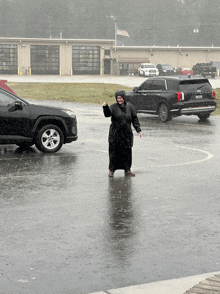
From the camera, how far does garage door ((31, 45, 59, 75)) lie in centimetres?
7269

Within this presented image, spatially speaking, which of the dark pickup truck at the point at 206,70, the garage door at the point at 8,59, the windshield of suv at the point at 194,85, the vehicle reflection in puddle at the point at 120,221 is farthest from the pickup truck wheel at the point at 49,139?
the garage door at the point at 8,59

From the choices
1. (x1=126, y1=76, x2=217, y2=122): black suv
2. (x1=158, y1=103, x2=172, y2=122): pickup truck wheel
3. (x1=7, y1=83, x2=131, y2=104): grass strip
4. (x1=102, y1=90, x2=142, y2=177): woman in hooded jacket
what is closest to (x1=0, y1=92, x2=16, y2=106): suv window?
(x1=102, y1=90, x2=142, y2=177): woman in hooded jacket

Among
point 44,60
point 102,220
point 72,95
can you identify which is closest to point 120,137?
point 102,220

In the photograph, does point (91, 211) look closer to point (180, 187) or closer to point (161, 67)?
point (180, 187)

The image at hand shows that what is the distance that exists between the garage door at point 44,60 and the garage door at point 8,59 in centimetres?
235

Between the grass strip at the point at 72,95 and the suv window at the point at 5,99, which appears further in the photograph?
the grass strip at the point at 72,95

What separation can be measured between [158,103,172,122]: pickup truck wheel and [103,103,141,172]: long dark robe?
10.2 m

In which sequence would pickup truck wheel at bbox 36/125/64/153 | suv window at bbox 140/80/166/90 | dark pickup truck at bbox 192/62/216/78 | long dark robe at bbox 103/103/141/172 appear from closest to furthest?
1. long dark robe at bbox 103/103/141/172
2. pickup truck wheel at bbox 36/125/64/153
3. suv window at bbox 140/80/166/90
4. dark pickup truck at bbox 192/62/216/78

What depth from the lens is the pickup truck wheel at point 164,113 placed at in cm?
1999

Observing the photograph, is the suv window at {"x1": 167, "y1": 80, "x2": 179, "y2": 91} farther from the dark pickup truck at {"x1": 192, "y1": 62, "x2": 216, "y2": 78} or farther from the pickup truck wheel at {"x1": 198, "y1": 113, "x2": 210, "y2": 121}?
the dark pickup truck at {"x1": 192, "y1": 62, "x2": 216, "y2": 78}

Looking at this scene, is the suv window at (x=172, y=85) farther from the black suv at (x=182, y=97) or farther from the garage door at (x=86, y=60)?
the garage door at (x=86, y=60)

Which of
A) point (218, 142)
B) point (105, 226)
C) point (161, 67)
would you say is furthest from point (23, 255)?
point (161, 67)

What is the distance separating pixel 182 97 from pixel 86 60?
56.0 metres

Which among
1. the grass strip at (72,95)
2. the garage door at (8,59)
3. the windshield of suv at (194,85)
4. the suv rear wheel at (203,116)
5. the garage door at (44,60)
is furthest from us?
the garage door at (44,60)
